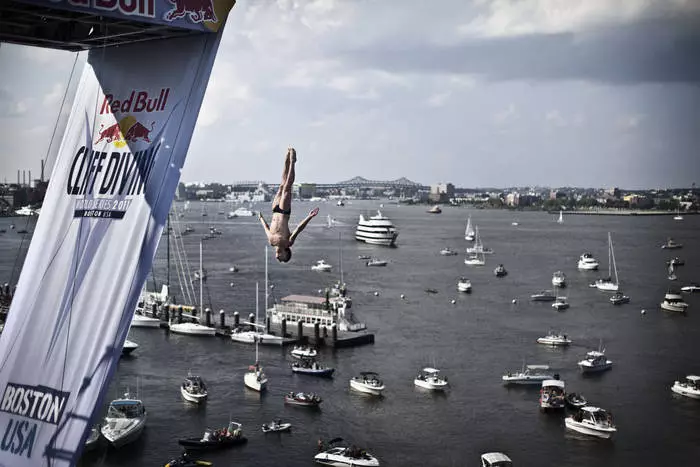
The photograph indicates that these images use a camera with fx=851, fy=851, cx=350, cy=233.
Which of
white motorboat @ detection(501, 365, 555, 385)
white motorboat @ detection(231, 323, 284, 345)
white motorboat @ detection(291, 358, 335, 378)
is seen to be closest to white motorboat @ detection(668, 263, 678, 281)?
white motorboat @ detection(501, 365, 555, 385)

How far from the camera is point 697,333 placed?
22438mm

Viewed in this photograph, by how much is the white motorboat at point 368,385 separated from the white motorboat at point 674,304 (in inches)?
525

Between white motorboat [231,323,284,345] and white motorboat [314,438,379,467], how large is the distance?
25.1 feet

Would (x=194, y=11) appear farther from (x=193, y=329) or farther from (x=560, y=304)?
(x=560, y=304)

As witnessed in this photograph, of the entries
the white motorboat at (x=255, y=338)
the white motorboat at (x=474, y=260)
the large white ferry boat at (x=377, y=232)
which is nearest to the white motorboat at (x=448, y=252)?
the white motorboat at (x=474, y=260)

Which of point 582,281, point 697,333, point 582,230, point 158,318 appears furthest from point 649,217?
point 158,318

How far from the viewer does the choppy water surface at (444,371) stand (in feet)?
42.2

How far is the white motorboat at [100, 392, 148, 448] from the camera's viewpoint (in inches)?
490

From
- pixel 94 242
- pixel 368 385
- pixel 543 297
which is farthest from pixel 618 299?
pixel 94 242

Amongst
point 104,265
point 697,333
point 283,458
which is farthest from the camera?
point 697,333

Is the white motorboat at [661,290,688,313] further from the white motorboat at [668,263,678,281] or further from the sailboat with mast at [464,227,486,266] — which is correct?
the sailboat with mast at [464,227,486,266]

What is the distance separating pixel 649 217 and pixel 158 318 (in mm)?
70290

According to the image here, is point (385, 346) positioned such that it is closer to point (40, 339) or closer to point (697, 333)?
point (697, 333)

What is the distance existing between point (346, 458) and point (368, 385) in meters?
3.84
